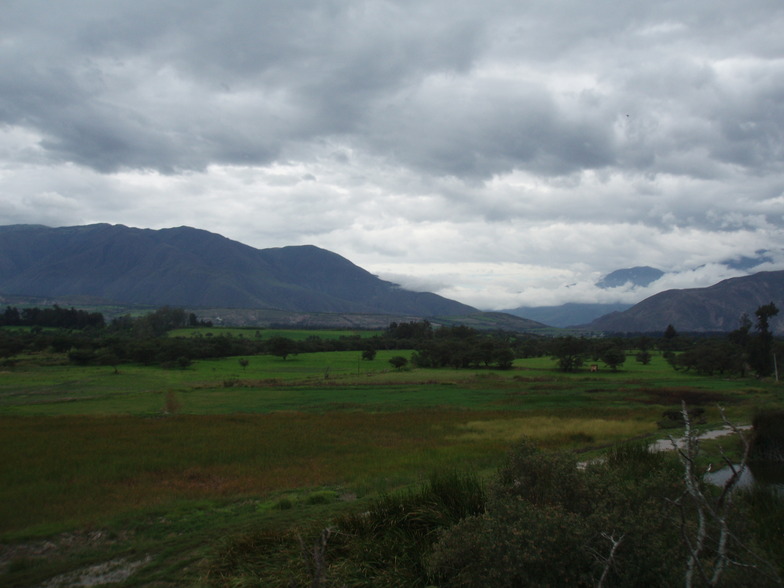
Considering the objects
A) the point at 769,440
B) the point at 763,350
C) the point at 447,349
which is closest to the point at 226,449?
the point at 769,440

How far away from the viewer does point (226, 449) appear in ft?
83.4

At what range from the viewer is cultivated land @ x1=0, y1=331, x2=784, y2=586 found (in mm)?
12133

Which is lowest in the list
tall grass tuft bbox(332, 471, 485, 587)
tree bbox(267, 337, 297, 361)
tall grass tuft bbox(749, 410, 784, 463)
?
tree bbox(267, 337, 297, 361)

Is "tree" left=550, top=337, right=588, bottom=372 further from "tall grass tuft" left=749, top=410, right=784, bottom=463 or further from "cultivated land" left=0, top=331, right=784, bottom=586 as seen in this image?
"tall grass tuft" left=749, top=410, right=784, bottom=463

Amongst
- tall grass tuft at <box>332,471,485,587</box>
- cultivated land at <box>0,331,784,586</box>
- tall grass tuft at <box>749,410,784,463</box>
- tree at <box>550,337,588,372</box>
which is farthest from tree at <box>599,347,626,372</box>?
tall grass tuft at <box>332,471,485,587</box>

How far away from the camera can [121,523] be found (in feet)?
44.8

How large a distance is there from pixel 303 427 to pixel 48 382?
5160cm

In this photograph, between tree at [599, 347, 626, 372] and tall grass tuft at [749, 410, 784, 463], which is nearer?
tall grass tuft at [749, 410, 784, 463]

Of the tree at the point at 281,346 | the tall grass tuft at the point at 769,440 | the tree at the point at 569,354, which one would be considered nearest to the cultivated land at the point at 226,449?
the tall grass tuft at the point at 769,440

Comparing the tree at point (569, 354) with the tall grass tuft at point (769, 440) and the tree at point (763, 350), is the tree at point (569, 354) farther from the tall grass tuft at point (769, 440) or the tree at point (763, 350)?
the tall grass tuft at point (769, 440)

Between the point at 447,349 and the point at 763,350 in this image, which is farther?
the point at 447,349

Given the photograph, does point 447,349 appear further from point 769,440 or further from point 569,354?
point 769,440

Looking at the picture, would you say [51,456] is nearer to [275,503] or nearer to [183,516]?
[183,516]

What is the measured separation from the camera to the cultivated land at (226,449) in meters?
12.1
